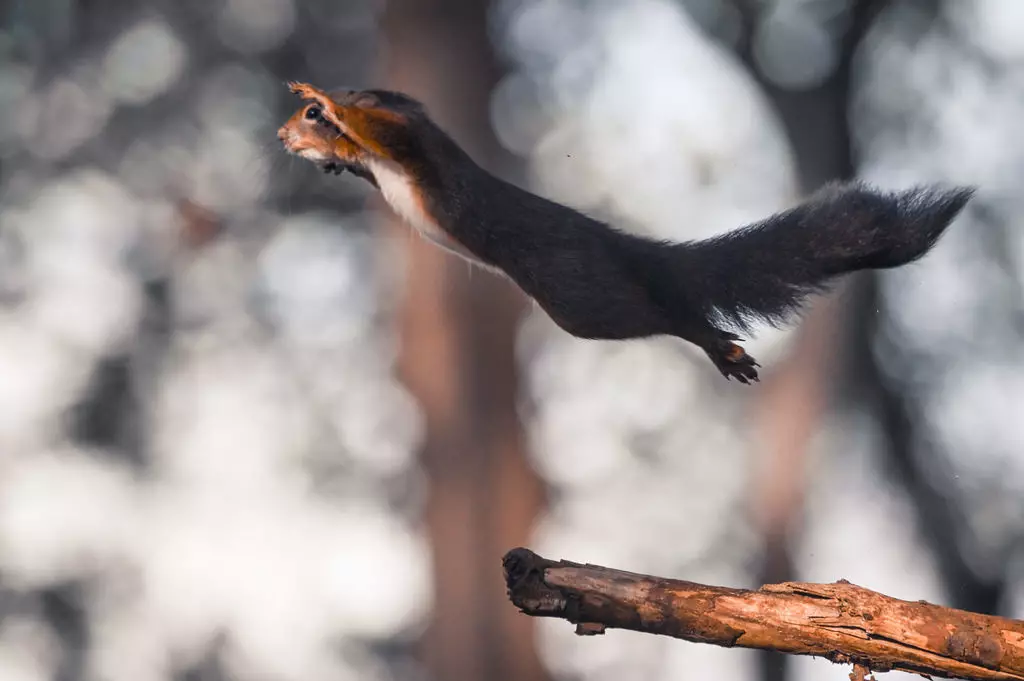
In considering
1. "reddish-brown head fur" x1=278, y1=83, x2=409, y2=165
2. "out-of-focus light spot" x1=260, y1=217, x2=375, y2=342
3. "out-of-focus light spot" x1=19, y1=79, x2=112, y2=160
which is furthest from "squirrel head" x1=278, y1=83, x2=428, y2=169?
"out-of-focus light spot" x1=19, y1=79, x2=112, y2=160

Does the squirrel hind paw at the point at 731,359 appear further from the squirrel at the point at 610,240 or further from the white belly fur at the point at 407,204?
the white belly fur at the point at 407,204

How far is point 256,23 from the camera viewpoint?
153cm

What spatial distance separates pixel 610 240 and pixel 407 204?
0.34 meters

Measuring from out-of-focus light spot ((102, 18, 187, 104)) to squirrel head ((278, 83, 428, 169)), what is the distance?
287 millimetres

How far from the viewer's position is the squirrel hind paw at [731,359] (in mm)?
1418

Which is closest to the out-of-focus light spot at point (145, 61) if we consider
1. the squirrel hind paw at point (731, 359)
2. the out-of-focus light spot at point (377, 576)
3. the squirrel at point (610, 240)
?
the squirrel at point (610, 240)

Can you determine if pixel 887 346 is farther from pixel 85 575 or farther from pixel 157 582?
pixel 85 575

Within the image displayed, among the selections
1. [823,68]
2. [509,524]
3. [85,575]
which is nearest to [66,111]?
[85,575]

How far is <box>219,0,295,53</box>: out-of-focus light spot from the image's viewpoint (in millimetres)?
1520

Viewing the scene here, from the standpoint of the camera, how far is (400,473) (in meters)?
1.46

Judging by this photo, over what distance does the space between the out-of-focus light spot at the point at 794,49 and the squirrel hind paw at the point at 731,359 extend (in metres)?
0.48

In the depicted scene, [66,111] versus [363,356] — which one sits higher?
[66,111]

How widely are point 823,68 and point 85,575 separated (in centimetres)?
157

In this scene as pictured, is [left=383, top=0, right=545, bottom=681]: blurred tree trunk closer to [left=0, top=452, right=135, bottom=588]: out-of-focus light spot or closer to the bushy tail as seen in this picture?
the bushy tail
